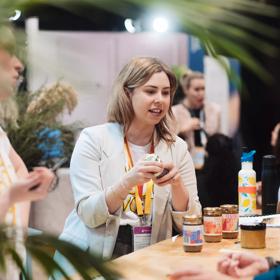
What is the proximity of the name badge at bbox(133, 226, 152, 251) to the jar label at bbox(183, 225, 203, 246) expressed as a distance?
1.07ft

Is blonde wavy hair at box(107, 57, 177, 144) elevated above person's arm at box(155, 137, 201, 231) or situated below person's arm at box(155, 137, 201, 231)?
above

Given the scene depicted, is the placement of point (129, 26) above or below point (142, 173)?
above

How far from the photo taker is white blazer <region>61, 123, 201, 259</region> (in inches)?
105

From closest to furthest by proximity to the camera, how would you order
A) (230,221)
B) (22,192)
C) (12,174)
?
1. (22,192)
2. (12,174)
3. (230,221)

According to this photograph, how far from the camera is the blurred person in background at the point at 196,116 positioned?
577 centimetres

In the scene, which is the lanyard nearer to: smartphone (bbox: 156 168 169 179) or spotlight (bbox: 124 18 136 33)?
Answer: smartphone (bbox: 156 168 169 179)

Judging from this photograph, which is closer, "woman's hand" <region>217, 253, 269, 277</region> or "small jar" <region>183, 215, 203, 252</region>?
"woman's hand" <region>217, 253, 269, 277</region>

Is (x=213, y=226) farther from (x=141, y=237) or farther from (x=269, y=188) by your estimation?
(x=269, y=188)

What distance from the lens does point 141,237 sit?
8.73 ft

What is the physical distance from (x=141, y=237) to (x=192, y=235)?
0.37 metres

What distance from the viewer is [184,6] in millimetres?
599

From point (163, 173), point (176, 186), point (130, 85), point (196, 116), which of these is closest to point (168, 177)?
point (163, 173)

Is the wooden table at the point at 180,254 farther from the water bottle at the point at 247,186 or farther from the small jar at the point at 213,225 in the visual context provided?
the water bottle at the point at 247,186

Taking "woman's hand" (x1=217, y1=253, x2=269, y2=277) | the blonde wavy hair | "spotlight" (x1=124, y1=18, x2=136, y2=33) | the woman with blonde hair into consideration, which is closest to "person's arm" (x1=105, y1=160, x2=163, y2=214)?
the woman with blonde hair
